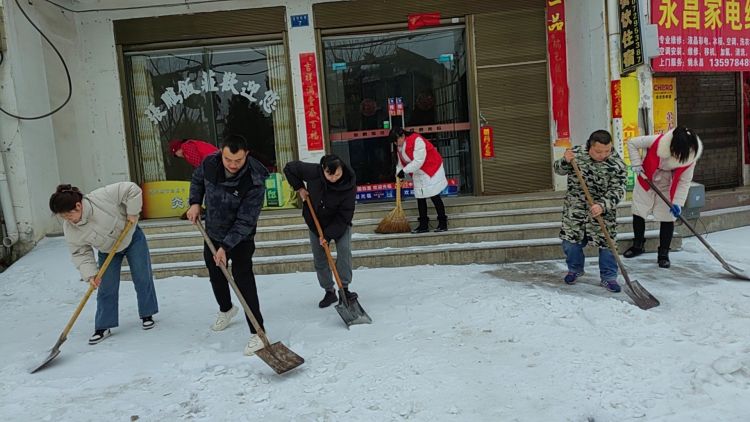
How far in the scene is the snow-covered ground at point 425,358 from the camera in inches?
109

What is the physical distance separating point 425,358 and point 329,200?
5.24 ft

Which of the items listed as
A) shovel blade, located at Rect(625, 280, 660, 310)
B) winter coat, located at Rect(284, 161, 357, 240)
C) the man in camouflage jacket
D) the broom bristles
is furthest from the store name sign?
shovel blade, located at Rect(625, 280, 660, 310)

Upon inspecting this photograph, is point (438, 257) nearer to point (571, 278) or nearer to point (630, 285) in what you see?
point (571, 278)

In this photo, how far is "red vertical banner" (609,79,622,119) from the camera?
23.9 feet

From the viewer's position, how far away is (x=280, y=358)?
10.7 feet

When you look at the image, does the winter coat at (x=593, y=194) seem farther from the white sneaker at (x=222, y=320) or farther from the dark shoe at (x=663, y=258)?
the white sneaker at (x=222, y=320)

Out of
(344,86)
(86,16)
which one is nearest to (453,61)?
(344,86)

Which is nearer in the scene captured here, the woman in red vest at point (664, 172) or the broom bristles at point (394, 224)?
the woman in red vest at point (664, 172)

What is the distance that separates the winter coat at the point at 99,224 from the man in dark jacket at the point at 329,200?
1.32 m

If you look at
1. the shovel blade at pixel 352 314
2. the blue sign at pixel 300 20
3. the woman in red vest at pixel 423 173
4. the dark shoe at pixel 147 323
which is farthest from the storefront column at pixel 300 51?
the shovel blade at pixel 352 314

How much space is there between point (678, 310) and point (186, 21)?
7.88 meters

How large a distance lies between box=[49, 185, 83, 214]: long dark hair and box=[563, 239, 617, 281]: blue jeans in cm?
424

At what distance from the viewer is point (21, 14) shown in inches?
264

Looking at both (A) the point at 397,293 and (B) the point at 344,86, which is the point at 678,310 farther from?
(B) the point at 344,86
